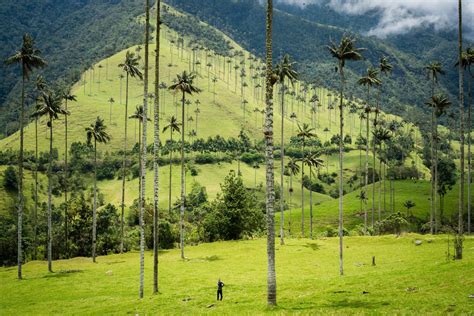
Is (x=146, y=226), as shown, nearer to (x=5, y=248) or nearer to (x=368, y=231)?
(x=5, y=248)

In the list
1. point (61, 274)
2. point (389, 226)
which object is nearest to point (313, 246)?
point (61, 274)

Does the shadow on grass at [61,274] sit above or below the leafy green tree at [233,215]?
below

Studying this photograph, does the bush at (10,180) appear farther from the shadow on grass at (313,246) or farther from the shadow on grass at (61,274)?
the shadow on grass at (313,246)

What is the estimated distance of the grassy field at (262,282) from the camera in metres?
27.8

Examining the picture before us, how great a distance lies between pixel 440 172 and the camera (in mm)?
146625

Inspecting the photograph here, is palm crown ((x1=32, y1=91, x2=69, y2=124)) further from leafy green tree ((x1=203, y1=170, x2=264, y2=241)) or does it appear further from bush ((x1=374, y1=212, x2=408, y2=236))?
bush ((x1=374, y1=212, x2=408, y2=236))

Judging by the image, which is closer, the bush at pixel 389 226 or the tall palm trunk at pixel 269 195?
the tall palm trunk at pixel 269 195

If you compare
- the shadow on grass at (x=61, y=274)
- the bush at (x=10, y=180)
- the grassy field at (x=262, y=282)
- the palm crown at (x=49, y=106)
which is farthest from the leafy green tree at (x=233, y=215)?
the bush at (x=10, y=180)

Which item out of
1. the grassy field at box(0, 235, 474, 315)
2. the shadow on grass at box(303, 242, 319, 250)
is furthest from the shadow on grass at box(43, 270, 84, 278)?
the shadow on grass at box(303, 242, 319, 250)

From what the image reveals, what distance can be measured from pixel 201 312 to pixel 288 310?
7674 millimetres

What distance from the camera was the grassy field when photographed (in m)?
27.8

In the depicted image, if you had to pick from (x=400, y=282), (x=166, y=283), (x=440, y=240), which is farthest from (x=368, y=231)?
(x=400, y=282)

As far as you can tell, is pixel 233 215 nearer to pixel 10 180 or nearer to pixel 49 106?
pixel 49 106

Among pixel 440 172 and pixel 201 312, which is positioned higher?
pixel 440 172
